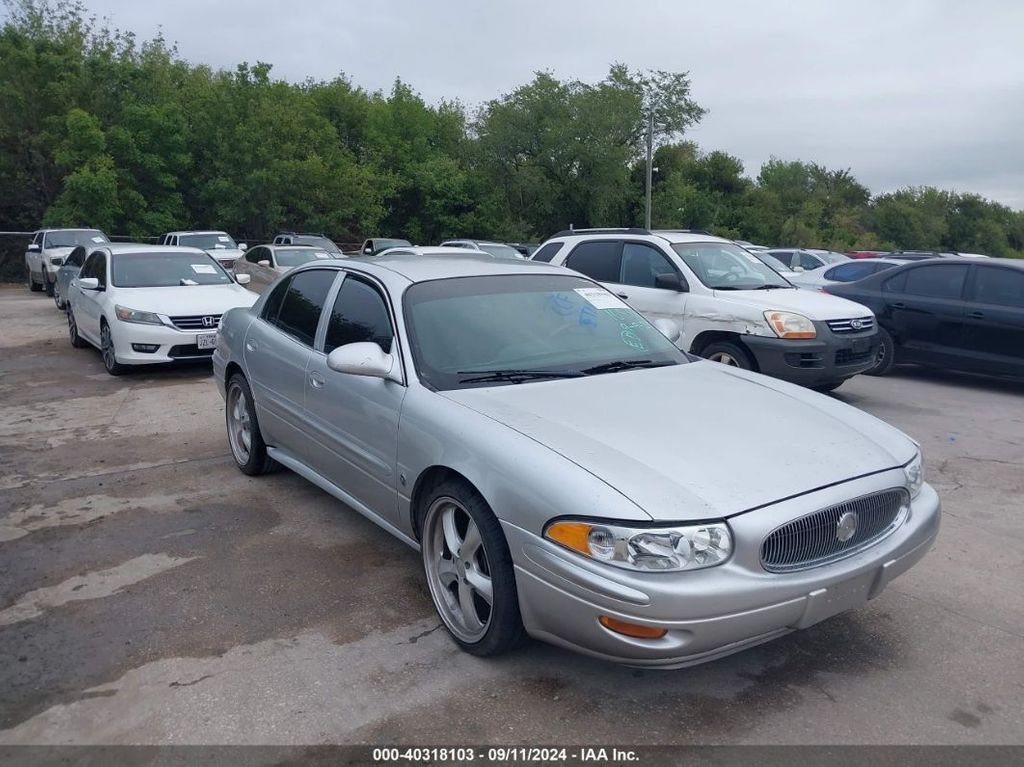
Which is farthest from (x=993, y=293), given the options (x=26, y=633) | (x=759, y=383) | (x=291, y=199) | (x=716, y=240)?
(x=291, y=199)

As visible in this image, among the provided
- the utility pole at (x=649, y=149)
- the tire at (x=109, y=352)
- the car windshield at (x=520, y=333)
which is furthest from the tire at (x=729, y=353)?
the utility pole at (x=649, y=149)

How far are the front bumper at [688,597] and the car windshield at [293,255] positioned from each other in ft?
48.7

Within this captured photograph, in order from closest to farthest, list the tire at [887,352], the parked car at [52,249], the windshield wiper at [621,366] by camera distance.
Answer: the windshield wiper at [621,366]
the tire at [887,352]
the parked car at [52,249]

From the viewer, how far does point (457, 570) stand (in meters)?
3.73

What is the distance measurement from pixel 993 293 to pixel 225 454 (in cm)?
816

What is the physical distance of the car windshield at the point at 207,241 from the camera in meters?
23.5

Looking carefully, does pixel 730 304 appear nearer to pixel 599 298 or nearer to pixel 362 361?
pixel 599 298

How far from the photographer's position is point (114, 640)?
3859mm

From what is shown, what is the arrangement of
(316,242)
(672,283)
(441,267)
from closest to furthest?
(441,267) < (672,283) < (316,242)

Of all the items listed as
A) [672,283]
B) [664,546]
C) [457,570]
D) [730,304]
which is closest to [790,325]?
[730,304]

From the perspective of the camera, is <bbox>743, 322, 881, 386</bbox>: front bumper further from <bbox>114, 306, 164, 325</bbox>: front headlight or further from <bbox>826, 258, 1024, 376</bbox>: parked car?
<bbox>114, 306, 164, 325</bbox>: front headlight

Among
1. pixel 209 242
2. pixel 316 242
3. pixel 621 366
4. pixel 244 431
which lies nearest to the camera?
pixel 621 366

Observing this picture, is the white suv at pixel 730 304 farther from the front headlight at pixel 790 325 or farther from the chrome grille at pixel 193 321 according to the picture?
the chrome grille at pixel 193 321

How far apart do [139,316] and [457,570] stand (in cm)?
767
